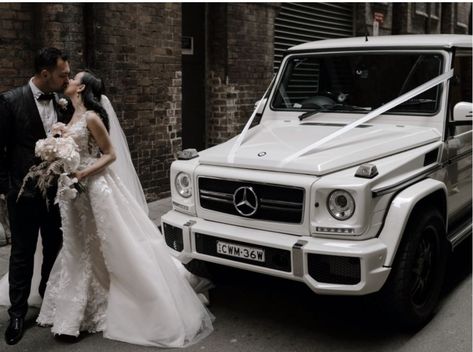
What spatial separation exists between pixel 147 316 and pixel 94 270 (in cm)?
55

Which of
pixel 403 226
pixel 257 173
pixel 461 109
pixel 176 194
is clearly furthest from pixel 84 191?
pixel 461 109

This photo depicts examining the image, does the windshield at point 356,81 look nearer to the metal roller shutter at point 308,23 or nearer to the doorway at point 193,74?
the doorway at point 193,74

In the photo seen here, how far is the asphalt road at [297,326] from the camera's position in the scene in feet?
12.9

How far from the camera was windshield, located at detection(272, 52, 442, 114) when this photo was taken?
Answer: 4930 millimetres

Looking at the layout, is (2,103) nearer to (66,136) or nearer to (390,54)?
(66,136)

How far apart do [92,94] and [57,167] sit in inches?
24.2

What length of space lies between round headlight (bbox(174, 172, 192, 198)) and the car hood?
0.63ft

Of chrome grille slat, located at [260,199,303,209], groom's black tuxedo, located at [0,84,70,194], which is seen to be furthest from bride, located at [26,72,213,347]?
chrome grille slat, located at [260,199,303,209]

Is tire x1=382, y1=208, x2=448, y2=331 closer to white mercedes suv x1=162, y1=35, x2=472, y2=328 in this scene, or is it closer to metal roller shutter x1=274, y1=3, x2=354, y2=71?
white mercedes suv x1=162, y1=35, x2=472, y2=328

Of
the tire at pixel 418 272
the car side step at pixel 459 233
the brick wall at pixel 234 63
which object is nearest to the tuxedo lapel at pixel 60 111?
the tire at pixel 418 272

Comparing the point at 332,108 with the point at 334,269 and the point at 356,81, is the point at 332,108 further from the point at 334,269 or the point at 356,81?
the point at 334,269

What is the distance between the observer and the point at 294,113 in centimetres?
535

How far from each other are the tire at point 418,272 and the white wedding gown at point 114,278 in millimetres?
1343

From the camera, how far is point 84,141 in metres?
4.05
